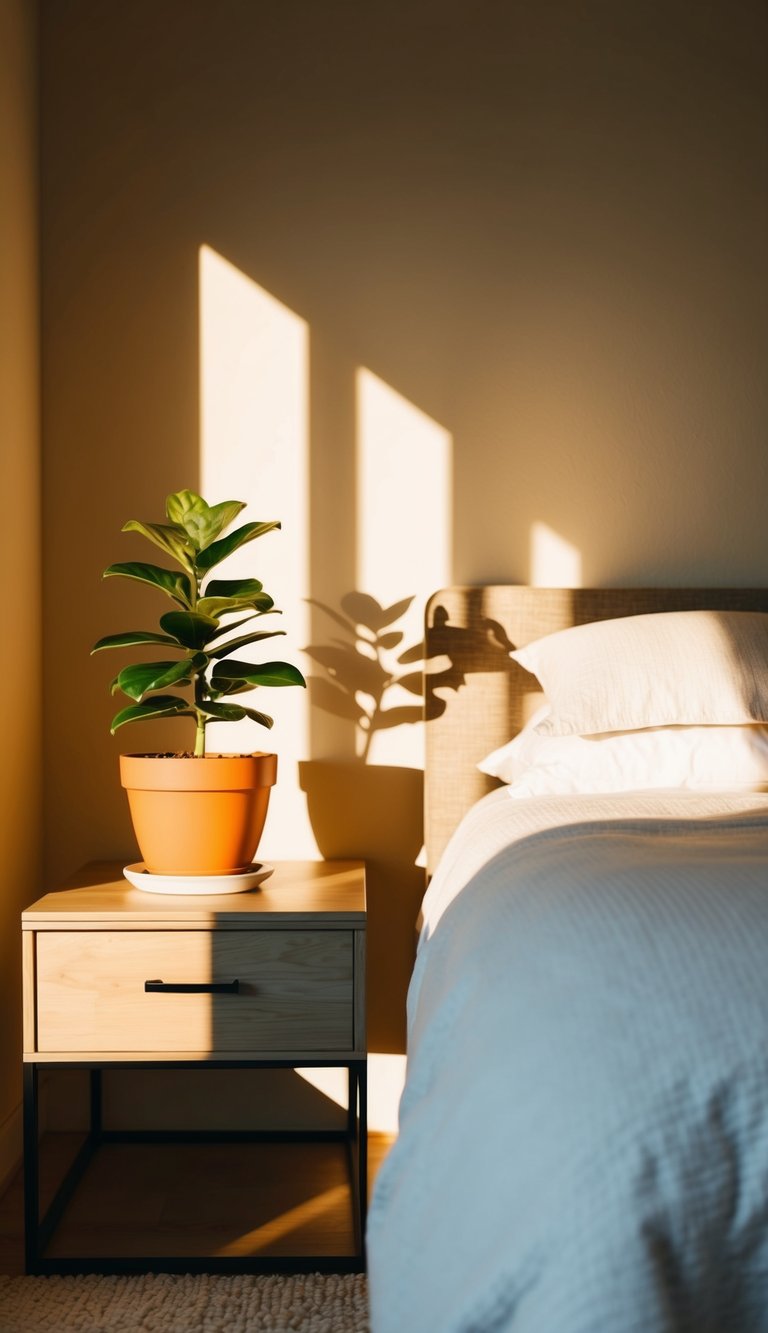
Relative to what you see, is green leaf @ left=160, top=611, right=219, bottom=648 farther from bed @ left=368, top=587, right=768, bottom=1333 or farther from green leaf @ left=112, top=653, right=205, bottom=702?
bed @ left=368, top=587, right=768, bottom=1333

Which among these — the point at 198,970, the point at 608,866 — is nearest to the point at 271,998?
the point at 198,970

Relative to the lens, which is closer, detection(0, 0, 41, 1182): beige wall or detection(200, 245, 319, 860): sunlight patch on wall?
detection(0, 0, 41, 1182): beige wall

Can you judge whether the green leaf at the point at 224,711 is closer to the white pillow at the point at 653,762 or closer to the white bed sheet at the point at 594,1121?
the white pillow at the point at 653,762

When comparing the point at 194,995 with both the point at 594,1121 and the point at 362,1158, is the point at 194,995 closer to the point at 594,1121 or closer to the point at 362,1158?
the point at 362,1158

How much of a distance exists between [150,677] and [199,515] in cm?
29

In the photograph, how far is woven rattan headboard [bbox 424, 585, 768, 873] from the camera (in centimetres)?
205

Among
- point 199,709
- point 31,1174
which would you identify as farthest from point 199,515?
point 31,1174

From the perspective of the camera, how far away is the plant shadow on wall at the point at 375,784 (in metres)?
2.13

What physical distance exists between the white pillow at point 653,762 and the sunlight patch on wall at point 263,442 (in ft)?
1.87

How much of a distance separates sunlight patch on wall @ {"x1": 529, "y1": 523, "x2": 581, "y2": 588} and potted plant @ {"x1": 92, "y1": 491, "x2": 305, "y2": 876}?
0.63 m

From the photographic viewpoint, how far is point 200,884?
173cm

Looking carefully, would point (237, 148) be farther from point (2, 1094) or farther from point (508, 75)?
point (2, 1094)

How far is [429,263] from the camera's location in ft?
7.07

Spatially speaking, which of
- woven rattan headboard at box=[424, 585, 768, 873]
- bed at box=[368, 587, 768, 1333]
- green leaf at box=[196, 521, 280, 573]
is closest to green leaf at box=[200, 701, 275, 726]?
green leaf at box=[196, 521, 280, 573]
